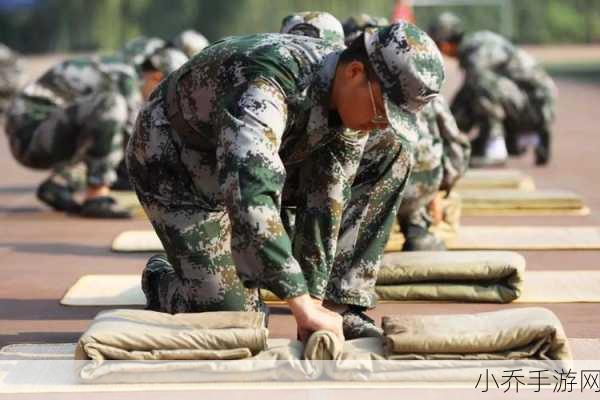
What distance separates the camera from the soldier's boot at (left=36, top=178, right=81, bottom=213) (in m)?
8.04

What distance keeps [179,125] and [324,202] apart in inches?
21.1

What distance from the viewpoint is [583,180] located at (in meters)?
9.70

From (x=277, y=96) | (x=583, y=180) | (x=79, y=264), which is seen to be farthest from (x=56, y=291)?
(x=583, y=180)

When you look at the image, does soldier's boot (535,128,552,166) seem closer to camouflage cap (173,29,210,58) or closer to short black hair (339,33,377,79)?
camouflage cap (173,29,210,58)

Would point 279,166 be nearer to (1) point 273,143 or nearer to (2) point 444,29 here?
(1) point 273,143

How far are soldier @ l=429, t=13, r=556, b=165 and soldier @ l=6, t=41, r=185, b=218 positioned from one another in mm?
3065

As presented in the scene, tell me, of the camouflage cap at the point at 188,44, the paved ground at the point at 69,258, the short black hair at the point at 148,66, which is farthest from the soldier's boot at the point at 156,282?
the camouflage cap at the point at 188,44

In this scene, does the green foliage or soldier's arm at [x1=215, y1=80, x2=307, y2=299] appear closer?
soldier's arm at [x1=215, y1=80, x2=307, y2=299]

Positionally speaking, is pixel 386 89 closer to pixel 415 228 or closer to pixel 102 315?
pixel 102 315

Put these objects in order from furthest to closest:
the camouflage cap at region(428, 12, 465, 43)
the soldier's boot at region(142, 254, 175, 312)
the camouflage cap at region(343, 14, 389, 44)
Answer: the camouflage cap at region(428, 12, 465, 43)
the camouflage cap at region(343, 14, 389, 44)
the soldier's boot at region(142, 254, 175, 312)

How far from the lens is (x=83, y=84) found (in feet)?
26.6

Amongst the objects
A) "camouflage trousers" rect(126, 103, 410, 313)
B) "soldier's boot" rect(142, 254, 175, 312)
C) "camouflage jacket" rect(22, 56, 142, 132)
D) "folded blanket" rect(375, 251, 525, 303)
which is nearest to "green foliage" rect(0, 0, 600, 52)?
"camouflage jacket" rect(22, 56, 142, 132)

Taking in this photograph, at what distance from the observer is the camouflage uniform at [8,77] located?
16922mm

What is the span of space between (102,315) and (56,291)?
1533 mm
